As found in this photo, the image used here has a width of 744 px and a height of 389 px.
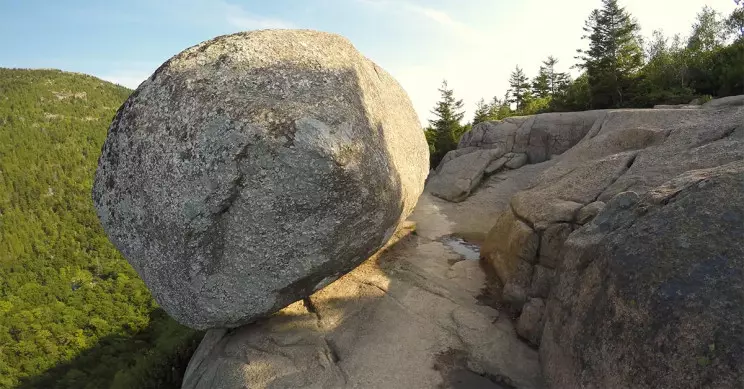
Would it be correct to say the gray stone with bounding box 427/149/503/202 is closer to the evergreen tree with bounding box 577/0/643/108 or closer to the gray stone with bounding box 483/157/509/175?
the gray stone with bounding box 483/157/509/175

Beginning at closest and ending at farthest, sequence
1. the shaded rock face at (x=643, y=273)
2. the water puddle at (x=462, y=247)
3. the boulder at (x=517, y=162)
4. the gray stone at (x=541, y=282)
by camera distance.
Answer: the shaded rock face at (x=643, y=273) → the gray stone at (x=541, y=282) → the water puddle at (x=462, y=247) → the boulder at (x=517, y=162)

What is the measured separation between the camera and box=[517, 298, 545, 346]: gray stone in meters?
7.56

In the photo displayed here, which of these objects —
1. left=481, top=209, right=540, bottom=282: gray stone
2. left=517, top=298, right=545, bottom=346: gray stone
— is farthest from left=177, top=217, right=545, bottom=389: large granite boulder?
left=481, top=209, right=540, bottom=282: gray stone

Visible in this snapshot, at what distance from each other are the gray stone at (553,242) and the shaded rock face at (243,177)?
11.8 ft

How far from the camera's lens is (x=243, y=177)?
258 inches

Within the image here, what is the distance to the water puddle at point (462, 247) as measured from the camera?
40.3 feet

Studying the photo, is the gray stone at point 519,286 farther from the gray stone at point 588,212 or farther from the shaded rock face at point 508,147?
the shaded rock face at point 508,147

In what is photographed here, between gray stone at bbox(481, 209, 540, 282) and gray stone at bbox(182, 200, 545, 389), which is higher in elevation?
gray stone at bbox(481, 209, 540, 282)

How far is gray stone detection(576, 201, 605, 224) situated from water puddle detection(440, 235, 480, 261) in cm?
408

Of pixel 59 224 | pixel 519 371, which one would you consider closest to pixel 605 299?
pixel 519 371

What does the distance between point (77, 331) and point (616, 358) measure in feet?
253

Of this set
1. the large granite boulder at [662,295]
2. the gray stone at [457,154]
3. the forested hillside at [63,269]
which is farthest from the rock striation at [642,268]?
the gray stone at [457,154]

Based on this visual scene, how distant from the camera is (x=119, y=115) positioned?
25.1ft

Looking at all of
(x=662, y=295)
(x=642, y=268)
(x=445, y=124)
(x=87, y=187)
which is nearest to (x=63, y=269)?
(x=87, y=187)
